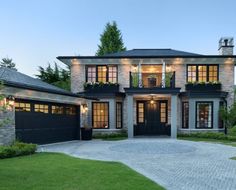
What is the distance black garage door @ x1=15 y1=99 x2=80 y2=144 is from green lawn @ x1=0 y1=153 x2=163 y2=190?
437 centimetres

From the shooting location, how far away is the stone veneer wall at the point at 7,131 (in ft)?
37.0

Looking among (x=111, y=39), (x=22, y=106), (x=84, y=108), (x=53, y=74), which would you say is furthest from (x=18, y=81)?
(x=111, y=39)

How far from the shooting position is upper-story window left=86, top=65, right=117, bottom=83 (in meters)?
20.6

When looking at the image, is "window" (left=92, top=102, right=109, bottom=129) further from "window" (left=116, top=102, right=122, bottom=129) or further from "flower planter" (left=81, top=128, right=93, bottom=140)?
"flower planter" (left=81, top=128, right=93, bottom=140)

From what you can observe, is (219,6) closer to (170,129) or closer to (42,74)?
(170,129)

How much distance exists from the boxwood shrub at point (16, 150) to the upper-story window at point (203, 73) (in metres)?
13.8

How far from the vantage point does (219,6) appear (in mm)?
21703

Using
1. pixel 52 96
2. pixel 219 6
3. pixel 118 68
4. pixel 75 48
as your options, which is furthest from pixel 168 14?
pixel 75 48

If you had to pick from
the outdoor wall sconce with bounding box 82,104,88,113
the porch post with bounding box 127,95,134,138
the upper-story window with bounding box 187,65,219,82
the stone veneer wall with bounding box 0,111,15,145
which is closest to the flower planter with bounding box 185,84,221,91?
the upper-story window with bounding box 187,65,219,82

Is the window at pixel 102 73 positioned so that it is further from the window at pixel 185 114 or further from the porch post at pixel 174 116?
the window at pixel 185 114

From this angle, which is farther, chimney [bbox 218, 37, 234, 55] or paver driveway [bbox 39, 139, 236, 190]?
chimney [bbox 218, 37, 234, 55]

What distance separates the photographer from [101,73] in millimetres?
20609

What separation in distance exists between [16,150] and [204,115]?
14.4m

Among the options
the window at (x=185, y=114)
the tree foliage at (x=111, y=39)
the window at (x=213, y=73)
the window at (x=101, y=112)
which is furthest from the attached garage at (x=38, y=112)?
the tree foliage at (x=111, y=39)
